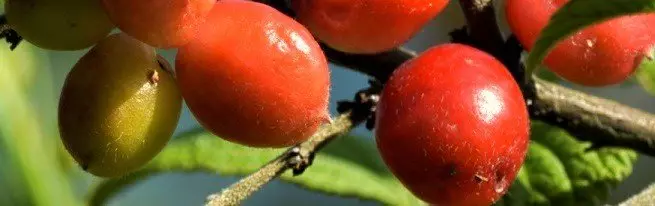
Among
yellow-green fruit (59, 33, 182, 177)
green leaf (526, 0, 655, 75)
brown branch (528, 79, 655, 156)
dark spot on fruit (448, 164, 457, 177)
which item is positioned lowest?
brown branch (528, 79, 655, 156)

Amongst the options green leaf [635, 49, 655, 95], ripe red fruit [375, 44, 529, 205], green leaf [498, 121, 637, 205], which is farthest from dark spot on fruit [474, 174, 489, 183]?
green leaf [635, 49, 655, 95]

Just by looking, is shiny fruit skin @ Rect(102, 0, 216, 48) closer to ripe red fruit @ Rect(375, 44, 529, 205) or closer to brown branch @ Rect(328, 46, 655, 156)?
ripe red fruit @ Rect(375, 44, 529, 205)

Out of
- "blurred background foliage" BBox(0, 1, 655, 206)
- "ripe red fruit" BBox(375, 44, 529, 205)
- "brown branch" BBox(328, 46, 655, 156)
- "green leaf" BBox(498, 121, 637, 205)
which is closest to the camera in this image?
"ripe red fruit" BBox(375, 44, 529, 205)

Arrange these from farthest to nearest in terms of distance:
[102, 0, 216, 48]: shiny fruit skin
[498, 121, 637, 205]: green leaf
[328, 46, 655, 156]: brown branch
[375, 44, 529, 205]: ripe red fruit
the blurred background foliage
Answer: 1. the blurred background foliage
2. [498, 121, 637, 205]: green leaf
3. [328, 46, 655, 156]: brown branch
4. [375, 44, 529, 205]: ripe red fruit
5. [102, 0, 216, 48]: shiny fruit skin

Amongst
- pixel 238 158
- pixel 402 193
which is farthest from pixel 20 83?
pixel 402 193

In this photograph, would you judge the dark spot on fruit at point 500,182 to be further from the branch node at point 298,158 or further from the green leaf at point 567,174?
the green leaf at point 567,174

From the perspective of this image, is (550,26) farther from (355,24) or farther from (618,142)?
(618,142)
